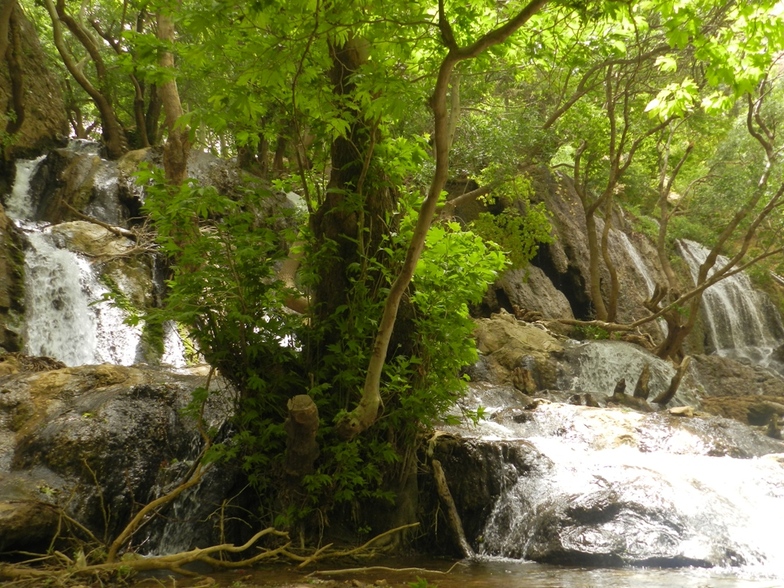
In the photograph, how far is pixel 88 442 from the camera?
5820mm

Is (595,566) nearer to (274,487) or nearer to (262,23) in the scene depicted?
(274,487)

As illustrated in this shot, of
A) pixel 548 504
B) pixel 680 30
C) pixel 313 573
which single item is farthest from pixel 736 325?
pixel 313 573

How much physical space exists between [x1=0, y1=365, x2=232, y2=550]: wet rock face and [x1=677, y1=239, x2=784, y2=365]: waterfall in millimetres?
17728

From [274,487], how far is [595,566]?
8.58ft

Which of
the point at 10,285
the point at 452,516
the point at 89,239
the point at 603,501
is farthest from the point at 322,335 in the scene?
the point at 89,239

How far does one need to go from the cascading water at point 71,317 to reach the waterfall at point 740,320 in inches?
648

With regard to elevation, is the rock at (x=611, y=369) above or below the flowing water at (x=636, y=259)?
below

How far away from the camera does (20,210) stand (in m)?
13.5

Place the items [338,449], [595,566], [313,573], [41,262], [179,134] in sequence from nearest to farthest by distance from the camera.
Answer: [313,573] → [338,449] → [595,566] → [179,134] → [41,262]

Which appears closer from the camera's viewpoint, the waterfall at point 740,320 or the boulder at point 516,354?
the boulder at point 516,354

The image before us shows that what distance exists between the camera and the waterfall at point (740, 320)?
1969cm

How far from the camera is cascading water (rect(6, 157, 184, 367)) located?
977cm

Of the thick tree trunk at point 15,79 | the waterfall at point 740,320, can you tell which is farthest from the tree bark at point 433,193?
the waterfall at point 740,320

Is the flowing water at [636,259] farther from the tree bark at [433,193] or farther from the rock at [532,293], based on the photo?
the tree bark at [433,193]
